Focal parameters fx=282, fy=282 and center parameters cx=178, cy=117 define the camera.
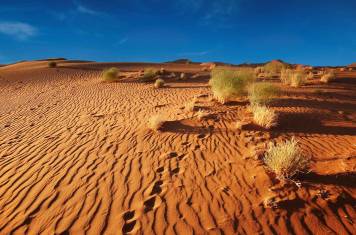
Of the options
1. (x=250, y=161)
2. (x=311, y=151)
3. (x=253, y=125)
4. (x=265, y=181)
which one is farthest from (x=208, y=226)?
(x=253, y=125)

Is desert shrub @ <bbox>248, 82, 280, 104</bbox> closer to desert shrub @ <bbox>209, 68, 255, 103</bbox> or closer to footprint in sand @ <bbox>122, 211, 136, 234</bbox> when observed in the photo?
desert shrub @ <bbox>209, 68, 255, 103</bbox>

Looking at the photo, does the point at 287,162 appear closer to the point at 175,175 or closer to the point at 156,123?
the point at 175,175

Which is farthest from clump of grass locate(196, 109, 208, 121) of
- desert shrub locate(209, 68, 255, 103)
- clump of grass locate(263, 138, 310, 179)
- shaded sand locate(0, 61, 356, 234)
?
clump of grass locate(263, 138, 310, 179)

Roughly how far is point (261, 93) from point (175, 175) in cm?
504

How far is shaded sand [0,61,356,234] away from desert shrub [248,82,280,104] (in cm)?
38

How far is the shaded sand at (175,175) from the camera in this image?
13.1 ft

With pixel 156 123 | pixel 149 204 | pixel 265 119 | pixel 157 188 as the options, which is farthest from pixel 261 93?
pixel 149 204

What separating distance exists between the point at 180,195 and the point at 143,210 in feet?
2.16

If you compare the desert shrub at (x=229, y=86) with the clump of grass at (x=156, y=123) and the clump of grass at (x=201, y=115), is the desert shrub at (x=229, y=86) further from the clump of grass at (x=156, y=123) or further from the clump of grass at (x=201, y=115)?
the clump of grass at (x=156, y=123)

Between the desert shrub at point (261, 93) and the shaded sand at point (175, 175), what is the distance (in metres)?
0.38

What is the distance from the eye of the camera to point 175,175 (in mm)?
5117

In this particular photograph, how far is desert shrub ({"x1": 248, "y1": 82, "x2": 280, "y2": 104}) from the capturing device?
28.6 ft

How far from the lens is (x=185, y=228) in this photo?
12.7ft

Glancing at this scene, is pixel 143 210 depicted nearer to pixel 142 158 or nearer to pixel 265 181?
pixel 142 158
